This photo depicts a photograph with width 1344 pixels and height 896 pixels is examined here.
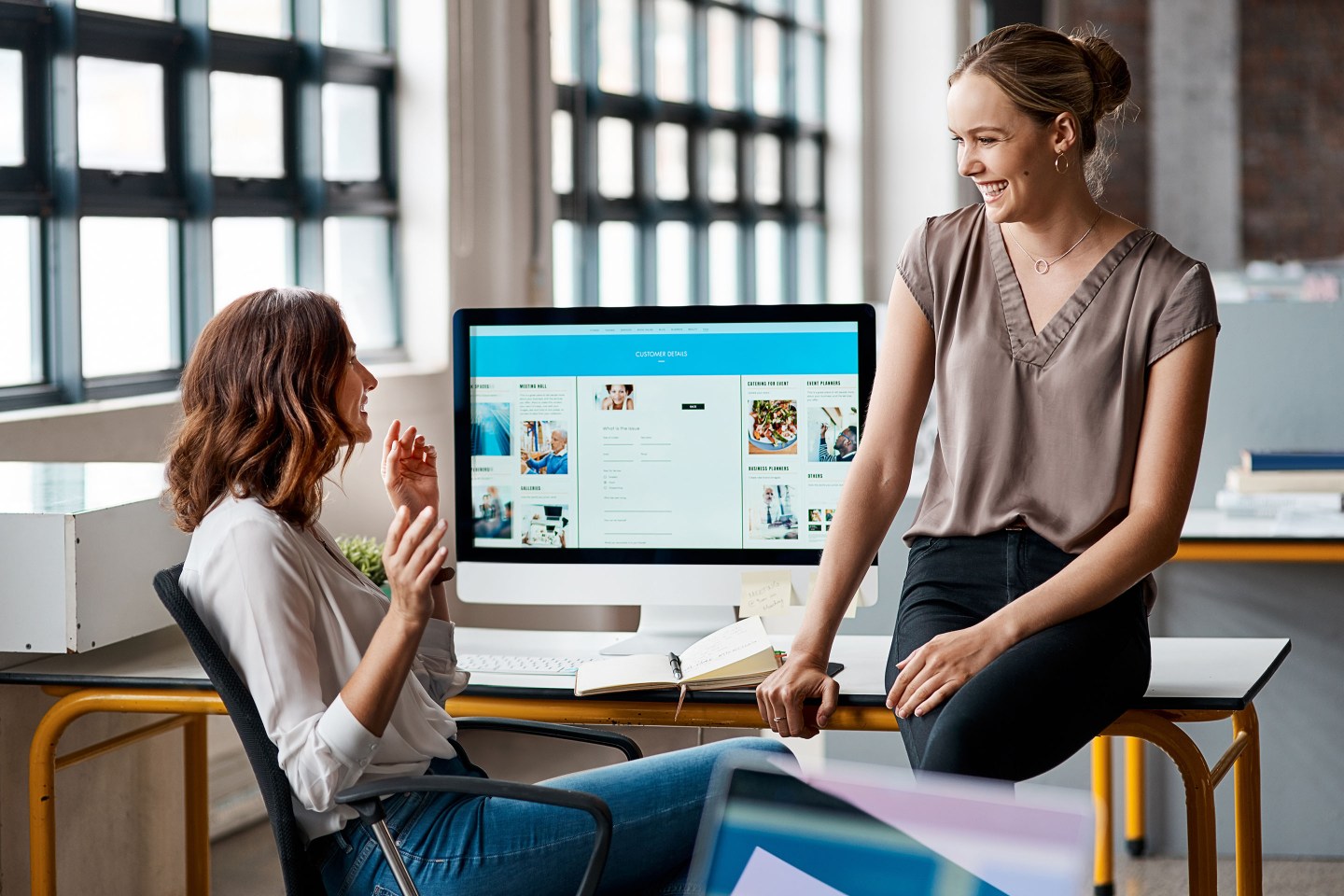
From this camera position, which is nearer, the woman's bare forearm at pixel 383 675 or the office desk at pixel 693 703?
the woman's bare forearm at pixel 383 675

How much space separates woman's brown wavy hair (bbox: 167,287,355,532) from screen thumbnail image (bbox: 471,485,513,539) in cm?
53

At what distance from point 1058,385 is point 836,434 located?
0.45m

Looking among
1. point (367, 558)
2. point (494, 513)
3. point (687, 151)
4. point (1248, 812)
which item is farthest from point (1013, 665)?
point (687, 151)

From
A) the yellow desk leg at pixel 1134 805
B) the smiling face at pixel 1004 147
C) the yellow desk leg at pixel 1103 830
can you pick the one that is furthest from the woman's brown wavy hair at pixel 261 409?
the yellow desk leg at pixel 1134 805

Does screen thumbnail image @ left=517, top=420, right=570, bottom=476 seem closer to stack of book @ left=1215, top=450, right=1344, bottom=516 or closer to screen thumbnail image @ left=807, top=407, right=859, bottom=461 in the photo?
screen thumbnail image @ left=807, top=407, right=859, bottom=461

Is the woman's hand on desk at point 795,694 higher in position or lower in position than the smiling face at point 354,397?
lower

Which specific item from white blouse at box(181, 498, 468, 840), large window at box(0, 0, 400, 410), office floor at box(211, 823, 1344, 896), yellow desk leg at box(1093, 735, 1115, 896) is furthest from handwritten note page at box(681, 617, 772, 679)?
large window at box(0, 0, 400, 410)

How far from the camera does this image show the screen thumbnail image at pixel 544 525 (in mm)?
2238

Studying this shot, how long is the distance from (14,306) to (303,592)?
1755 mm

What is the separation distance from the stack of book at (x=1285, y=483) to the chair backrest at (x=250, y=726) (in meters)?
2.17

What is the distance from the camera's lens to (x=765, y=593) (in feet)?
7.13

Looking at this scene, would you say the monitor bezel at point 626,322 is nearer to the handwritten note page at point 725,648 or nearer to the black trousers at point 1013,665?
the handwritten note page at point 725,648

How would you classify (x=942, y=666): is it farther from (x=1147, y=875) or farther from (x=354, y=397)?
(x=1147, y=875)

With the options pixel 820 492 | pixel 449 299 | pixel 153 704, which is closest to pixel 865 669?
pixel 820 492
